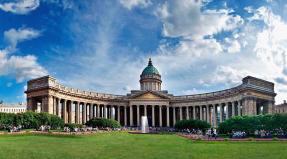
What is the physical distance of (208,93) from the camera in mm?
115438

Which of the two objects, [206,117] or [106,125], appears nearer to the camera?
[106,125]

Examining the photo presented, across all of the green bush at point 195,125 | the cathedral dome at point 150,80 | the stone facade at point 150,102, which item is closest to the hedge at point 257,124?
the green bush at point 195,125

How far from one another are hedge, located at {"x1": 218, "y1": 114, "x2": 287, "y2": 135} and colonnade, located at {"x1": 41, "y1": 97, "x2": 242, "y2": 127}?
1174 inches

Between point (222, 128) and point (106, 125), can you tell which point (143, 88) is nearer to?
point (106, 125)

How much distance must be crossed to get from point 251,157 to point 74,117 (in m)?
85.8

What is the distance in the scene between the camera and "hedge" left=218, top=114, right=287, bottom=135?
64312 millimetres

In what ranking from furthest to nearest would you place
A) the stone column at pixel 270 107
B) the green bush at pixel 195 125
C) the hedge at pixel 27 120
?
1. the stone column at pixel 270 107
2. the green bush at pixel 195 125
3. the hedge at pixel 27 120

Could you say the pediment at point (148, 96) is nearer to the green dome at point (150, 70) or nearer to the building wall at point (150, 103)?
the building wall at point (150, 103)

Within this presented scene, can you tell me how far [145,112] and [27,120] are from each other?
56.6 meters

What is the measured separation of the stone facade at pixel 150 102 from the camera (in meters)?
94.0

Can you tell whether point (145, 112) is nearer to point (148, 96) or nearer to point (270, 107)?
point (148, 96)

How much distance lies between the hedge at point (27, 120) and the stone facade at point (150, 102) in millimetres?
15713

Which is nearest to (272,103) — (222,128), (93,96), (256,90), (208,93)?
(256,90)

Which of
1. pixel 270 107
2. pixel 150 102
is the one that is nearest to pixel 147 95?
pixel 150 102
